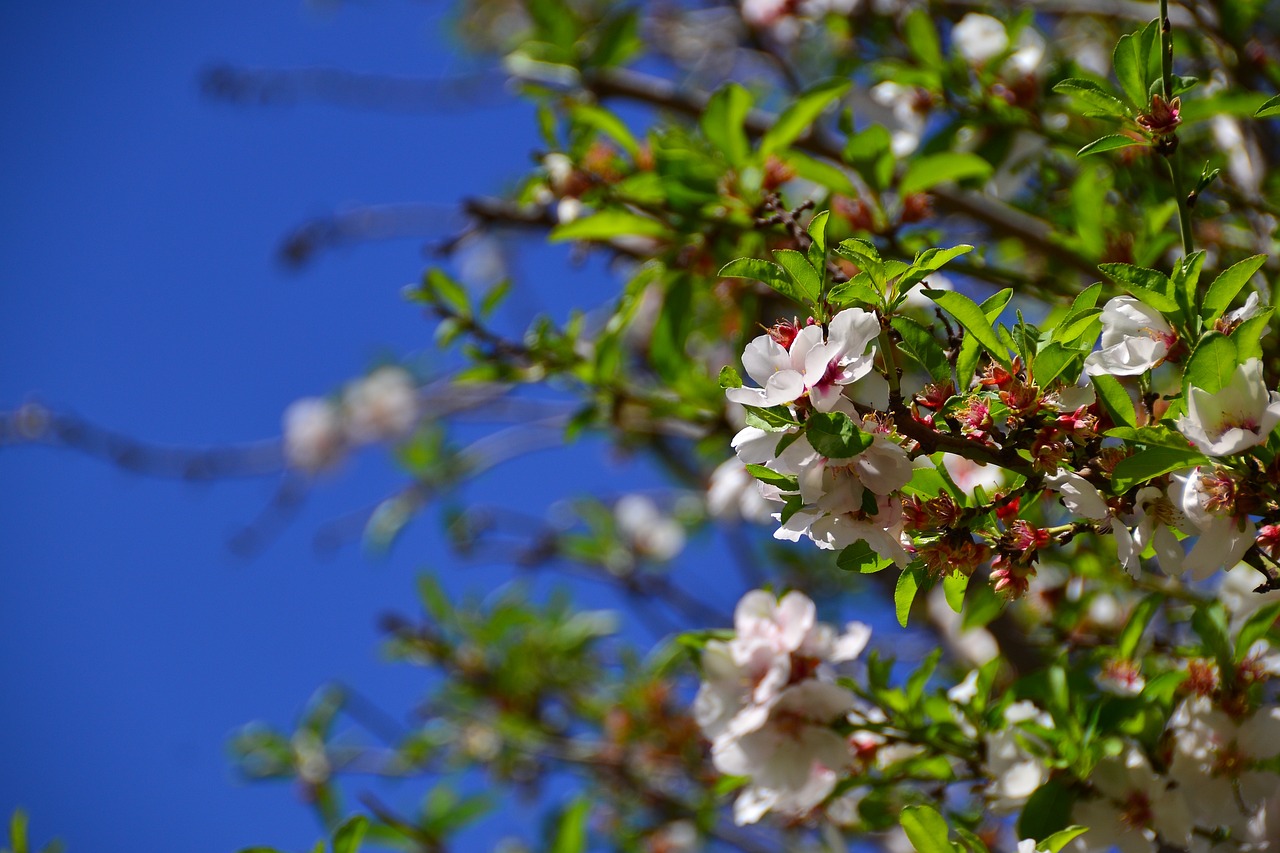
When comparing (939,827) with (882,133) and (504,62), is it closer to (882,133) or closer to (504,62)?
(882,133)

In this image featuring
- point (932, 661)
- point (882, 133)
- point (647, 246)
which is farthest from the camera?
point (647, 246)

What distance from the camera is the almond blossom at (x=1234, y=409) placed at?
75 centimetres

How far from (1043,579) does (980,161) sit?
24.5 inches

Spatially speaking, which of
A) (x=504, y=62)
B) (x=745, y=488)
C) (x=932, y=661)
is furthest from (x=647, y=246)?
(x=932, y=661)

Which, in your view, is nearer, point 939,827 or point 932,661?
point 939,827

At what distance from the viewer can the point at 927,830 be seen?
97 centimetres

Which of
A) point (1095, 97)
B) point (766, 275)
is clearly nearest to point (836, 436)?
point (766, 275)

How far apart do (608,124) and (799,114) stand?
27 cm

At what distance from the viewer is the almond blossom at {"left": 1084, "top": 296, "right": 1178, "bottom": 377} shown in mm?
813

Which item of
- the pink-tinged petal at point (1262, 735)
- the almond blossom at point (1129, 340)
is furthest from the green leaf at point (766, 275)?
the pink-tinged petal at point (1262, 735)

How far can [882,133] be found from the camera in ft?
4.44

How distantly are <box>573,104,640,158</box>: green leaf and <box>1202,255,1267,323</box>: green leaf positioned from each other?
873 mm

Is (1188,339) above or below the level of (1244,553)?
above

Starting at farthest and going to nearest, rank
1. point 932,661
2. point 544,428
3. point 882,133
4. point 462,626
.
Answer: point 462,626 < point 544,428 < point 882,133 < point 932,661
